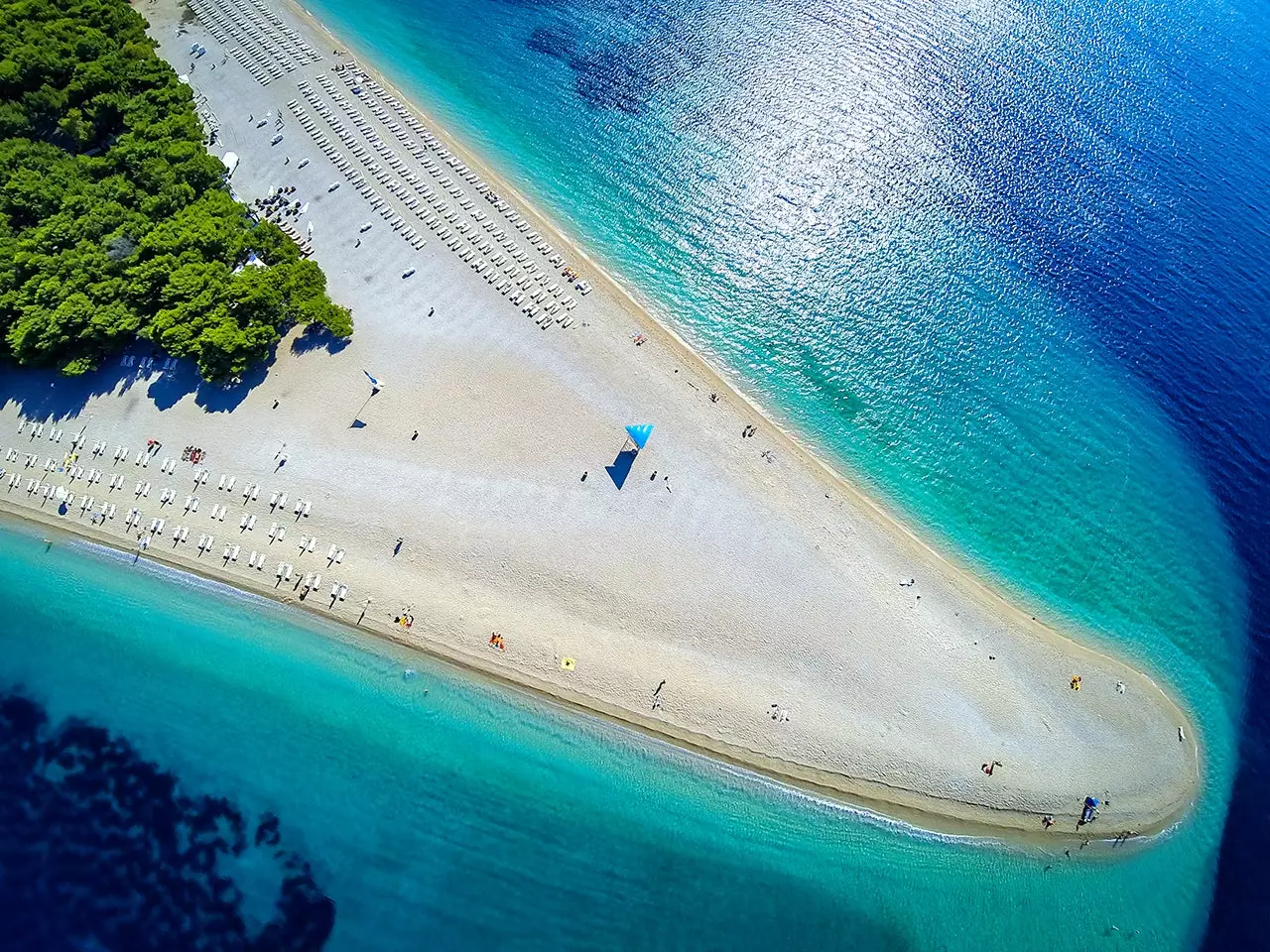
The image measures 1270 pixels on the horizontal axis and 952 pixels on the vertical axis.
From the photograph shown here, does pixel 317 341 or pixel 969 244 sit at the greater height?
pixel 969 244

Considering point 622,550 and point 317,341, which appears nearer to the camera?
point 622,550

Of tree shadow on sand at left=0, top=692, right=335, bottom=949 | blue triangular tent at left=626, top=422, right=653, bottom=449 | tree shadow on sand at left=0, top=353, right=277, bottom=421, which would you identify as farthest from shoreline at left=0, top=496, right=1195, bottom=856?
tree shadow on sand at left=0, top=353, right=277, bottom=421

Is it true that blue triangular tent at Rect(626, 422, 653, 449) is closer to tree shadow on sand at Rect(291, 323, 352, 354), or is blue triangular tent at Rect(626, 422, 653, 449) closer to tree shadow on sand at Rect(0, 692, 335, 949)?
tree shadow on sand at Rect(291, 323, 352, 354)

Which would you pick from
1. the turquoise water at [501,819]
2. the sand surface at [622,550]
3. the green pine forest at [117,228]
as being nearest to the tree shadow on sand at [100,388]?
the sand surface at [622,550]

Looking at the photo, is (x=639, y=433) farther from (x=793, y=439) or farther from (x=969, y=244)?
(x=969, y=244)

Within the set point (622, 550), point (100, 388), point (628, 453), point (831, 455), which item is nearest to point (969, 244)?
point (831, 455)

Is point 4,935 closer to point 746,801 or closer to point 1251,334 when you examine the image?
point 746,801

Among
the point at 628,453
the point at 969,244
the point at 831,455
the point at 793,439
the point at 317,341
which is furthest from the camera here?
the point at 969,244
